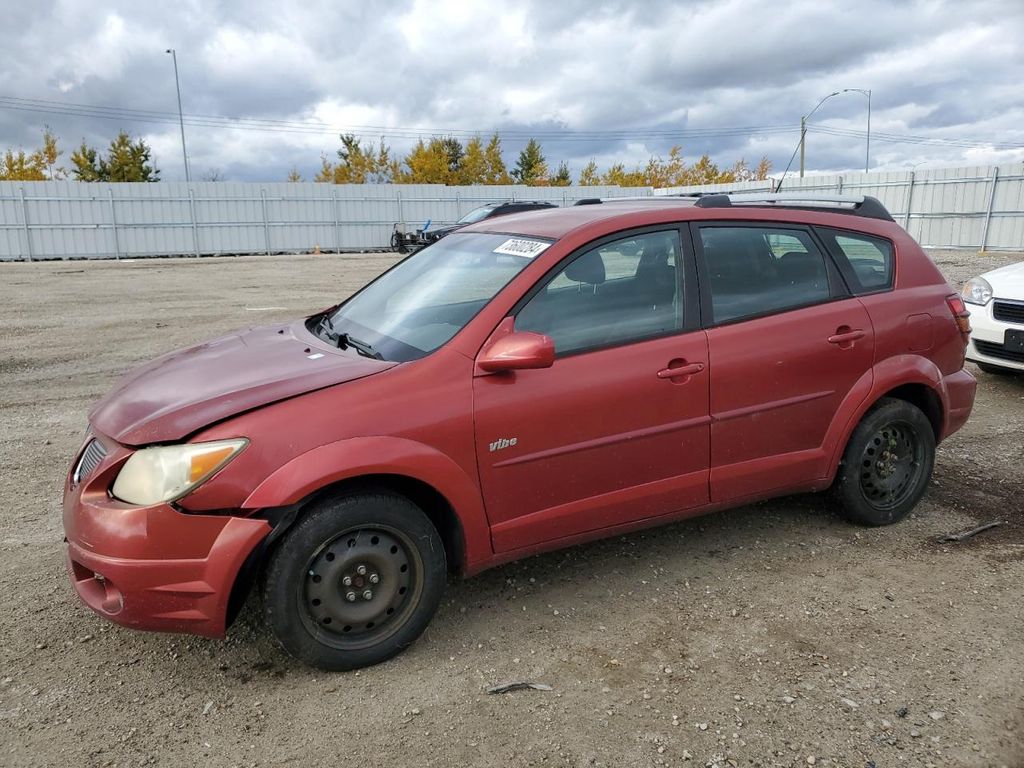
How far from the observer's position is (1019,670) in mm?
2906

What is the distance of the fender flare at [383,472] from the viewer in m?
2.64

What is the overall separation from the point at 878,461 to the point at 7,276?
2217 centimetres

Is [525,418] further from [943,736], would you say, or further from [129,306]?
[129,306]

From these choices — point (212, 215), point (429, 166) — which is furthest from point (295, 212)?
point (429, 166)

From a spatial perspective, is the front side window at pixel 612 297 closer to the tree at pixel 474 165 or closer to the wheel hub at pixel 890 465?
the wheel hub at pixel 890 465

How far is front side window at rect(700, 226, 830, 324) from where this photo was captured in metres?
3.62

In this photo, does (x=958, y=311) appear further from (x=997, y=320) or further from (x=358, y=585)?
(x=358, y=585)

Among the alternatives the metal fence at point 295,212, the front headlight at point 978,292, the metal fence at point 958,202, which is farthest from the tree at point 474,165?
the front headlight at point 978,292

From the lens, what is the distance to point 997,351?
6797mm

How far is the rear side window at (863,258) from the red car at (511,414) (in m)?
0.02

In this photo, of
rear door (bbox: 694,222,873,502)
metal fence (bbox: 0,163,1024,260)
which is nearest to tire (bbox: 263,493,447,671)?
rear door (bbox: 694,222,873,502)

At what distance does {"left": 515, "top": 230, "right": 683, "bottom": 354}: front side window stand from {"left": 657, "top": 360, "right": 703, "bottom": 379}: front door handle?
0.17 metres

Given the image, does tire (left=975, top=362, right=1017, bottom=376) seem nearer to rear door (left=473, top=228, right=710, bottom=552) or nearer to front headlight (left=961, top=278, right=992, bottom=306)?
front headlight (left=961, top=278, right=992, bottom=306)

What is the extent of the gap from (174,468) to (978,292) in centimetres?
705
